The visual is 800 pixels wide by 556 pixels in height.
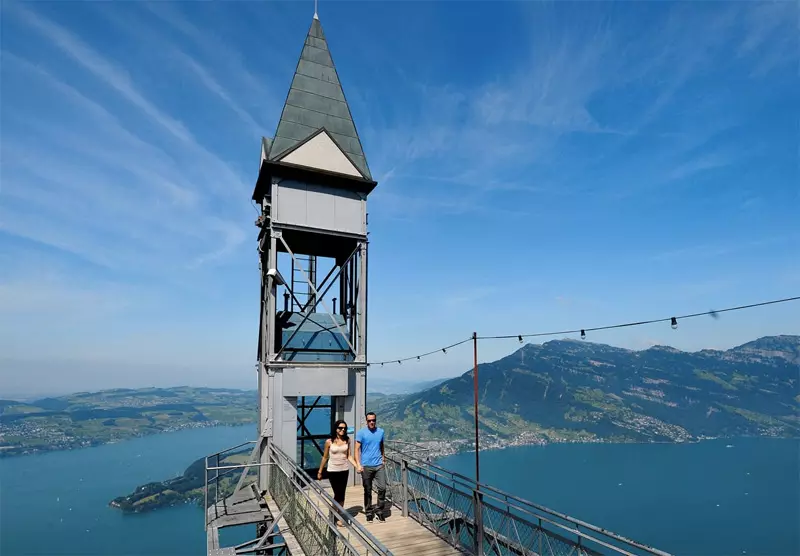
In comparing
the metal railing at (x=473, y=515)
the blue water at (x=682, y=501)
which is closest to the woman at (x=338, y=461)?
the metal railing at (x=473, y=515)

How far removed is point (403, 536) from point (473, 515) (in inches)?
56.1

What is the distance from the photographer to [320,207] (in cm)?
1471

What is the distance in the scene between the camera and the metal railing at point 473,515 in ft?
24.4

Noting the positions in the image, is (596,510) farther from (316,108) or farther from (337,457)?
(337,457)

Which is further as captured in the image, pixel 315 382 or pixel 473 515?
pixel 315 382

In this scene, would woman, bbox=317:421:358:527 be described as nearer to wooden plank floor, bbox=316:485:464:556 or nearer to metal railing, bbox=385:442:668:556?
wooden plank floor, bbox=316:485:464:556

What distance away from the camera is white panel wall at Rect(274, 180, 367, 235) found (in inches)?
561

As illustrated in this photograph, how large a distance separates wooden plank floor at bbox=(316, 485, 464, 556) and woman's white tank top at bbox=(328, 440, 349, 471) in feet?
4.46

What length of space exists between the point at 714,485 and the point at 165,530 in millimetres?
195478

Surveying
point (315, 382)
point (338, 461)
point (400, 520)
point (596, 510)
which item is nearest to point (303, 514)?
point (338, 461)

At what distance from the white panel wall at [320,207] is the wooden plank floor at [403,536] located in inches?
321

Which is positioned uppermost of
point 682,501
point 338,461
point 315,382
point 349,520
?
point 315,382

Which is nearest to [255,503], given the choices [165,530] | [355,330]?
[355,330]

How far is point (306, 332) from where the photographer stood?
14.8 m
